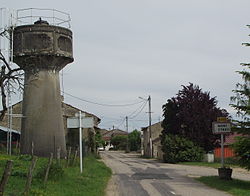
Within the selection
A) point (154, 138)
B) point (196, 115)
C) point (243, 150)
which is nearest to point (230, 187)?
point (243, 150)

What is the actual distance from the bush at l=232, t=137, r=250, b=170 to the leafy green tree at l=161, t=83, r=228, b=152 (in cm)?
2435

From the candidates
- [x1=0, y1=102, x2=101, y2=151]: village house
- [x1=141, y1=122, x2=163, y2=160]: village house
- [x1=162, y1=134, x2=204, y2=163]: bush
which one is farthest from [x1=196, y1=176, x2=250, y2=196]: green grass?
[x1=141, y1=122, x2=163, y2=160]: village house

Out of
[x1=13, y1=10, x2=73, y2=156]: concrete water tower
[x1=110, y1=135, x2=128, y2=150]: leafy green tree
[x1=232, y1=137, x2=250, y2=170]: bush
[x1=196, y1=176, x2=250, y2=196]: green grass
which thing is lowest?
[x1=110, y1=135, x2=128, y2=150]: leafy green tree

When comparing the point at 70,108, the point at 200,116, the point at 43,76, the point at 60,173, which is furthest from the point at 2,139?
the point at 60,173

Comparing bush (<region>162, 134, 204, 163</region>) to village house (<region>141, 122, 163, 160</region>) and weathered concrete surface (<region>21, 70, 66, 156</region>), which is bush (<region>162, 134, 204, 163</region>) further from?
village house (<region>141, 122, 163, 160</region>)

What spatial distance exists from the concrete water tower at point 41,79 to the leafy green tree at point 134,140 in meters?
66.6

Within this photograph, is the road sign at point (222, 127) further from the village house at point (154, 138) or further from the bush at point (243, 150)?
the village house at point (154, 138)

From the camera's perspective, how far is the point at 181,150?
136 feet

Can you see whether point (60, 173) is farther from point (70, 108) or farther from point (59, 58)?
point (70, 108)

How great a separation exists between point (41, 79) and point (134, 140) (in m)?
68.9

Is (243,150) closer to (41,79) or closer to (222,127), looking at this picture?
(222,127)

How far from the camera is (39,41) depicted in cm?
3077

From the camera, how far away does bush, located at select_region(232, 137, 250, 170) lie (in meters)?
16.3

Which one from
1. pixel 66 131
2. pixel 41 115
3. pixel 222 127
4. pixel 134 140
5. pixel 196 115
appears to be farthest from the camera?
pixel 134 140
